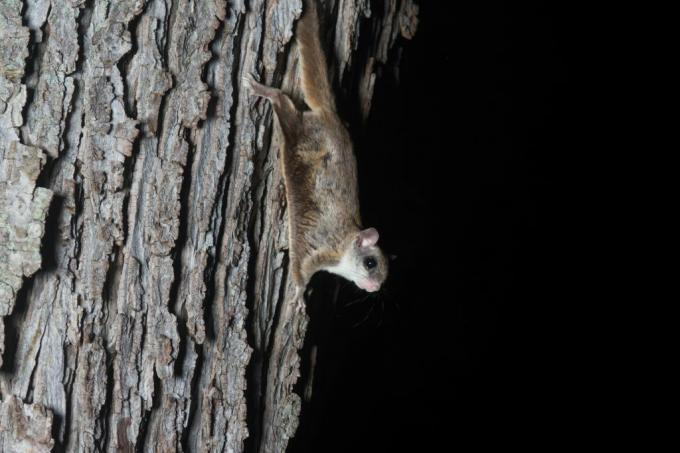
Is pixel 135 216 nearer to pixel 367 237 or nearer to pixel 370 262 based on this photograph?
pixel 367 237

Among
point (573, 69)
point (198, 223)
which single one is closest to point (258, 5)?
point (198, 223)

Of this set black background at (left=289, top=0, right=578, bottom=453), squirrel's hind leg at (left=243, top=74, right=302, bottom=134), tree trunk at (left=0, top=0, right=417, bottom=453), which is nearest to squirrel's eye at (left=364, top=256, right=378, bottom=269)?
black background at (left=289, top=0, right=578, bottom=453)

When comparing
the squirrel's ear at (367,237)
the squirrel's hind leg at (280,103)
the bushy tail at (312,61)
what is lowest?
the squirrel's ear at (367,237)

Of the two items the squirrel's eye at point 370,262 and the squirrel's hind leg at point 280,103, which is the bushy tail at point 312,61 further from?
the squirrel's eye at point 370,262

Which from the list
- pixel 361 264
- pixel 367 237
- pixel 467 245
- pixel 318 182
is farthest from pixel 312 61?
pixel 467 245

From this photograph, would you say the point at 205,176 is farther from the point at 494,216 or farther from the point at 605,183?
the point at 605,183

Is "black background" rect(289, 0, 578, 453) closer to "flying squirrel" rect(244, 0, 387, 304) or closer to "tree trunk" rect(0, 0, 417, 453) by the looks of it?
"flying squirrel" rect(244, 0, 387, 304)

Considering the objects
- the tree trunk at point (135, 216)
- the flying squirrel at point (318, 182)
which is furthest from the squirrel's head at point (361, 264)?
the tree trunk at point (135, 216)

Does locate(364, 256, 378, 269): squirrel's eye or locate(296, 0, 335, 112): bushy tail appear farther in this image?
locate(364, 256, 378, 269): squirrel's eye
